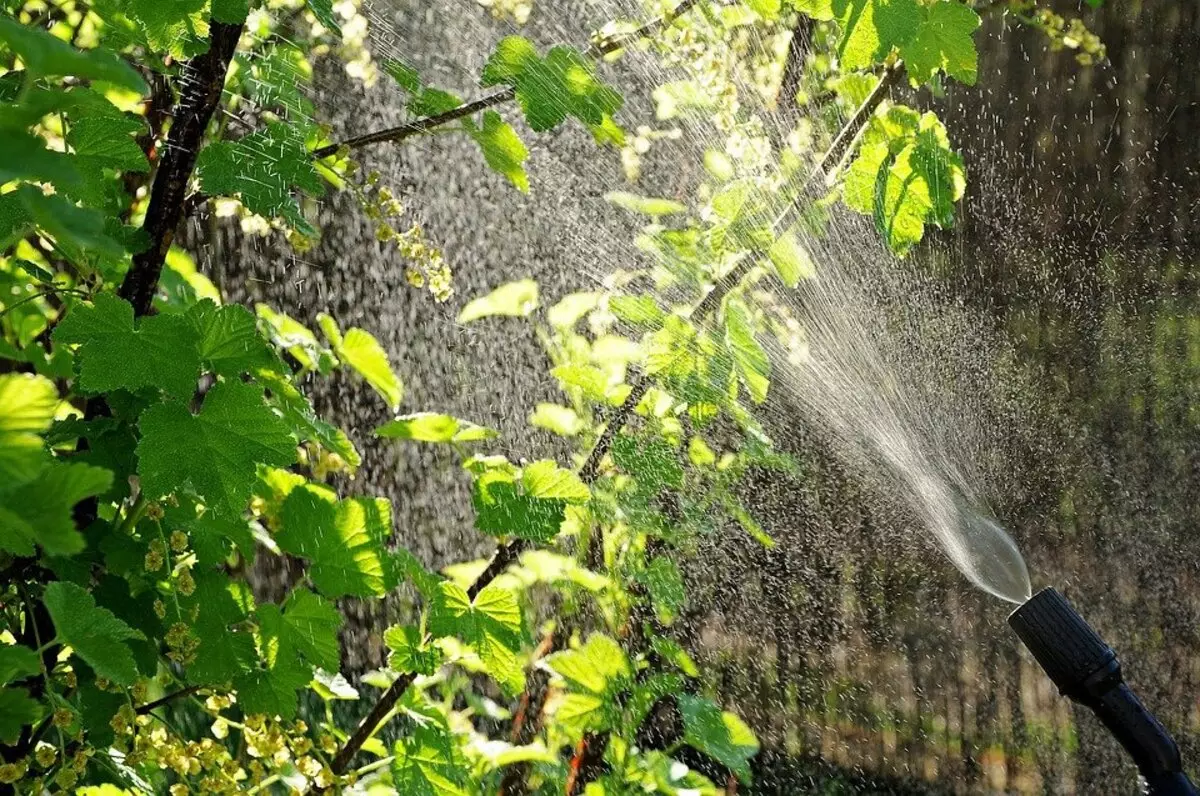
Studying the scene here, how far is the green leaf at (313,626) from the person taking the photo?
822mm

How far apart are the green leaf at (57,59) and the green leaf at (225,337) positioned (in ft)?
1.32

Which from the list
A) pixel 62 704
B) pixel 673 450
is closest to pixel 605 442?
pixel 673 450

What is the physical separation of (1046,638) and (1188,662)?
2383mm

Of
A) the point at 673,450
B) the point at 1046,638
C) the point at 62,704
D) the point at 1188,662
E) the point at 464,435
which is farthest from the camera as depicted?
the point at 1188,662

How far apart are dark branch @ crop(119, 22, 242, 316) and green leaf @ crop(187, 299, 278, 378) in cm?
10

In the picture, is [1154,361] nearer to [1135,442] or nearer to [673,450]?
[1135,442]

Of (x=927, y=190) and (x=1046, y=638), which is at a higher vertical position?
(x=927, y=190)

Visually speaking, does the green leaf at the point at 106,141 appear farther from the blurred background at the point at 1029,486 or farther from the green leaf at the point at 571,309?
the blurred background at the point at 1029,486

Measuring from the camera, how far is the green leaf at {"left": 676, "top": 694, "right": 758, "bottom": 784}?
121 cm

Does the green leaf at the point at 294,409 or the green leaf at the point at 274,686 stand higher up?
the green leaf at the point at 294,409

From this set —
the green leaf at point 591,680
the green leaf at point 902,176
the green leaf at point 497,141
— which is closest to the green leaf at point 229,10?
the green leaf at point 497,141

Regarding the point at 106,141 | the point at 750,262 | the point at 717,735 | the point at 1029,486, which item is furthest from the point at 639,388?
the point at 1029,486

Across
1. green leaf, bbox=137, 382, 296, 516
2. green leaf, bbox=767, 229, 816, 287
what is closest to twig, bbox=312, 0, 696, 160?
green leaf, bbox=137, 382, 296, 516

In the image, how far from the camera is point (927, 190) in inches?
41.2
